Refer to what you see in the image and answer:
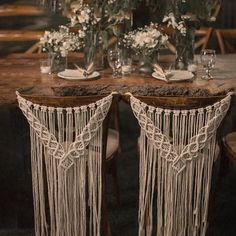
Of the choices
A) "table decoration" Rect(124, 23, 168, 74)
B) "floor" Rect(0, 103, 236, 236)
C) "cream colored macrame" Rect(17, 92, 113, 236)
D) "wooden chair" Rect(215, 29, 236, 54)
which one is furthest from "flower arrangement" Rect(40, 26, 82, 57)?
"wooden chair" Rect(215, 29, 236, 54)

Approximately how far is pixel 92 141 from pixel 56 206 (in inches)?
12.3

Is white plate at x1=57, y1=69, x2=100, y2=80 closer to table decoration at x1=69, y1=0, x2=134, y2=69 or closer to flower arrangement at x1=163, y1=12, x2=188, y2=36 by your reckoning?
table decoration at x1=69, y1=0, x2=134, y2=69

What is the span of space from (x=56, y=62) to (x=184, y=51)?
0.63 meters

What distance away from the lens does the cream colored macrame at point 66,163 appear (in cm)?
187

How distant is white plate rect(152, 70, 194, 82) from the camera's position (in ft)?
7.30

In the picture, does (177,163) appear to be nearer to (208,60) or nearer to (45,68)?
(208,60)

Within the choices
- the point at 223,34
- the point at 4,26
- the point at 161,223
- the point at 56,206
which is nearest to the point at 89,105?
the point at 56,206

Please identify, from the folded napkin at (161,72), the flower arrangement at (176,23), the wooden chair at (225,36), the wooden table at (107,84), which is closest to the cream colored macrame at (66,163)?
the wooden table at (107,84)

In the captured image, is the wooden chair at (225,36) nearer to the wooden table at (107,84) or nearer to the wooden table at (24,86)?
the wooden table at (24,86)

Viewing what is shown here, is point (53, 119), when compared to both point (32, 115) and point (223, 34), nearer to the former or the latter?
point (32, 115)

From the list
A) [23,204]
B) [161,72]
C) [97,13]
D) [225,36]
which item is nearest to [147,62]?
[161,72]

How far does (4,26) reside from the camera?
5.93 m

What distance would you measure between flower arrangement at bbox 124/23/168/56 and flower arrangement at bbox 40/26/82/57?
0.27 meters

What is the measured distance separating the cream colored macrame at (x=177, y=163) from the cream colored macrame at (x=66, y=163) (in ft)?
0.59
